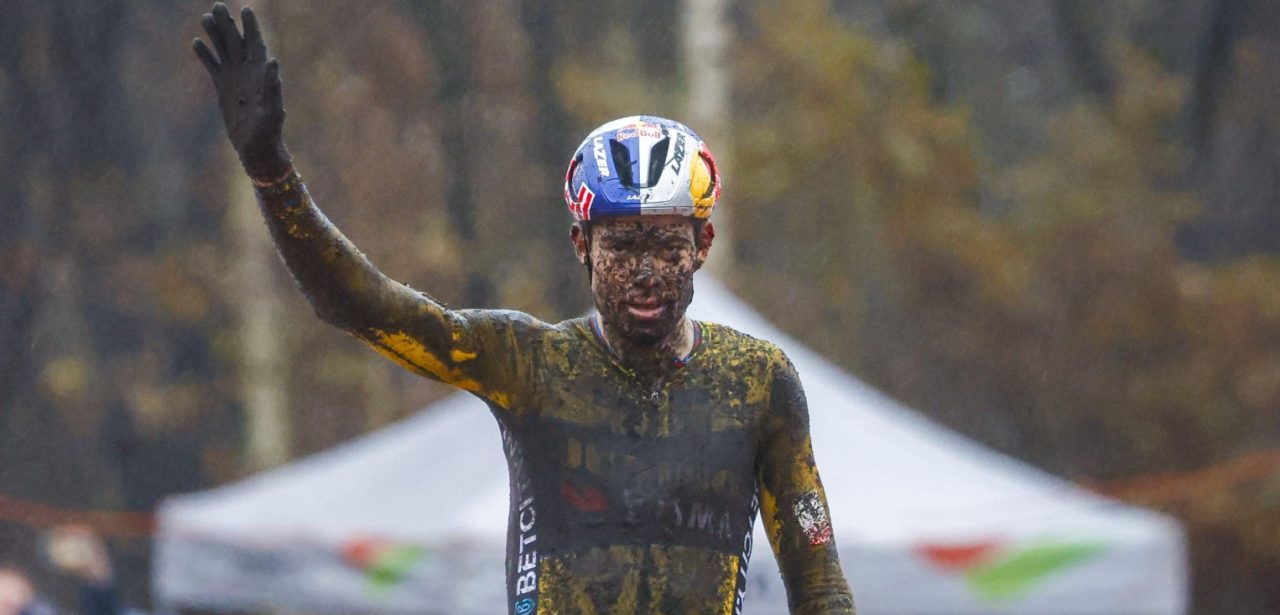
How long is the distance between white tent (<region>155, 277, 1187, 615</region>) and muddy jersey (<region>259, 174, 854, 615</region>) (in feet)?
18.9

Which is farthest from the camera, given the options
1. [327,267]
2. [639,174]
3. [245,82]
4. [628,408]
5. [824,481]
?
[824,481]

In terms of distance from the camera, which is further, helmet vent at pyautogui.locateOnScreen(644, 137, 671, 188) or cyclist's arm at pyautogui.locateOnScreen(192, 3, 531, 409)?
helmet vent at pyautogui.locateOnScreen(644, 137, 671, 188)

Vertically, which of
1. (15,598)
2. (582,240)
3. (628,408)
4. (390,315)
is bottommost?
(628,408)

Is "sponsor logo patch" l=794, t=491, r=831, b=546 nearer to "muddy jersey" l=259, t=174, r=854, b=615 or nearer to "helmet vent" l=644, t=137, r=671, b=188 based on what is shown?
"muddy jersey" l=259, t=174, r=854, b=615

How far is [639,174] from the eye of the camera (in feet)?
13.8

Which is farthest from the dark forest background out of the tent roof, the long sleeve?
the long sleeve

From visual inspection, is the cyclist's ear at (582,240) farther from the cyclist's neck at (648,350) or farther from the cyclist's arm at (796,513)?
the cyclist's arm at (796,513)

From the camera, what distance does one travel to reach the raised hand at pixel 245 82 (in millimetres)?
3826

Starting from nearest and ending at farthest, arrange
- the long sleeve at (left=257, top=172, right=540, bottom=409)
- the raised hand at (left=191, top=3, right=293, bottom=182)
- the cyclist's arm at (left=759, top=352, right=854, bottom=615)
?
the raised hand at (left=191, top=3, right=293, bottom=182) < the long sleeve at (left=257, top=172, right=540, bottom=409) < the cyclist's arm at (left=759, top=352, right=854, bottom=615)

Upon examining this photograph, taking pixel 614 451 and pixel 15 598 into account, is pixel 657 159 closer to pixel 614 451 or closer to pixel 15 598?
pixel 614 451

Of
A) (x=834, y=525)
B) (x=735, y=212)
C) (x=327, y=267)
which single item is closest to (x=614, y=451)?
(x=327, y=267)

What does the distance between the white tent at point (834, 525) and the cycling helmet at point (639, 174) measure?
6050 millimetres

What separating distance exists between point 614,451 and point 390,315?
57 cm

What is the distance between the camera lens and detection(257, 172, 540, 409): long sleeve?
399 cm
